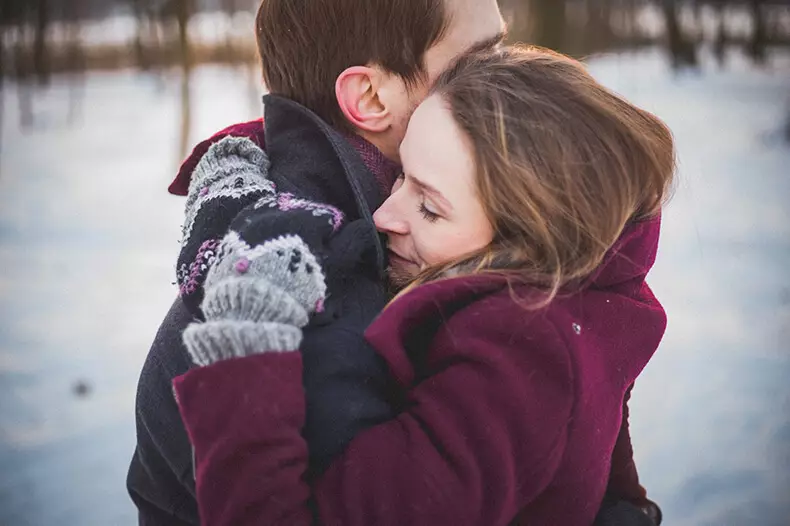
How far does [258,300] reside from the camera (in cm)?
108

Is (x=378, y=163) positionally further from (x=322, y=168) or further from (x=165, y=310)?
(x=165, y=310)

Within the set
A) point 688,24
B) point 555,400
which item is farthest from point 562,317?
point 688,24

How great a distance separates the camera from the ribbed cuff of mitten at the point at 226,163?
1.42 meters

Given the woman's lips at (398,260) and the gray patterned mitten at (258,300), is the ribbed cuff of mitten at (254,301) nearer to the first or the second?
the gray patterned mitten at (258,300)

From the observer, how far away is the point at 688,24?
14.6 meters

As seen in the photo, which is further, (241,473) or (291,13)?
(291,13)

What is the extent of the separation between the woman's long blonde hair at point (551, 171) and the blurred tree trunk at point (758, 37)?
42.9 feet

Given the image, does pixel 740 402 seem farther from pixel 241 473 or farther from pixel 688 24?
pixel 688 24

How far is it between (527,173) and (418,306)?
0.31 metres

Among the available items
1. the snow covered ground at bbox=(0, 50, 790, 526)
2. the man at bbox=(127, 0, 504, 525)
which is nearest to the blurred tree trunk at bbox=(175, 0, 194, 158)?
the snow covered ground at bbox=(0, 50, 790, 526)

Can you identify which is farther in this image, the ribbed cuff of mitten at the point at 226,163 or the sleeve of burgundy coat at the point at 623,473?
the sleeve of burgundy coat at the point at 623,473

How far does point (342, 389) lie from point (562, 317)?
15.7 inches

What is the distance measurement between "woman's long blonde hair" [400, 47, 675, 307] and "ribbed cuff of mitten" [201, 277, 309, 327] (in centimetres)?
30

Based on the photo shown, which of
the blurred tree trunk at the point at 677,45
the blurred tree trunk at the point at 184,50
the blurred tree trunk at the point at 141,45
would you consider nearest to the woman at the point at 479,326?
the blurred tree trunk at the point at 184,50
